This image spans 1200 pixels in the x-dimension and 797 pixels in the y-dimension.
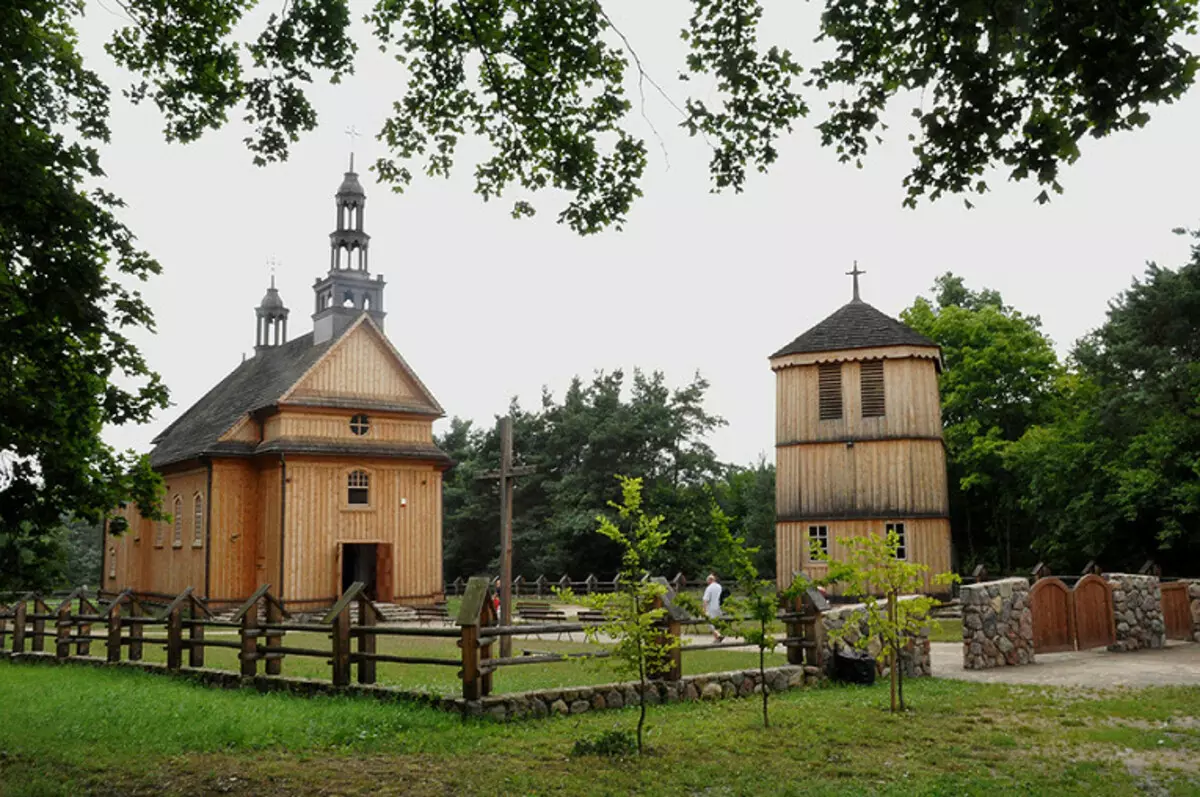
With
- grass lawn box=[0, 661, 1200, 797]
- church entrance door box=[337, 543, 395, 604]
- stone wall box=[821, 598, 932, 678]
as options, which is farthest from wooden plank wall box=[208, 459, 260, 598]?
stone wall box=[821, 598, 932, 678]

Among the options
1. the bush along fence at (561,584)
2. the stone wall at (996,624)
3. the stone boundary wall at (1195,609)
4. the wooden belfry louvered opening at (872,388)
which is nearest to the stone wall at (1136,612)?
the stone boundary wall at (1195,609)

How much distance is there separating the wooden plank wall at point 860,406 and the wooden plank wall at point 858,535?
102 inches

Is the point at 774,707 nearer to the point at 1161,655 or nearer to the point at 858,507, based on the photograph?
the point at 1161,655

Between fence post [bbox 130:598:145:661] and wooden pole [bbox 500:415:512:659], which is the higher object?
wooden pole [bbox 500:415:512:659]

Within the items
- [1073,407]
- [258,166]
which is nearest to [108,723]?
[258,166]

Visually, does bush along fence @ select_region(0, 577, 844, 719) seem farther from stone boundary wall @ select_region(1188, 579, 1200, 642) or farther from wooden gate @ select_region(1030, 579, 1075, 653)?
stone boundary wall @ select_region(1188, 579, 1200, 642)

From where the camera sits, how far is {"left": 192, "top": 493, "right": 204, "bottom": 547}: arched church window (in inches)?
1235

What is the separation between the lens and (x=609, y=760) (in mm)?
8594

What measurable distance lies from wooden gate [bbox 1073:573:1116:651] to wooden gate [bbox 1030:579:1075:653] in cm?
23

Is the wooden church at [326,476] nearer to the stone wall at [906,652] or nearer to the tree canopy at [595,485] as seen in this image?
the tree canopy at [595,485]

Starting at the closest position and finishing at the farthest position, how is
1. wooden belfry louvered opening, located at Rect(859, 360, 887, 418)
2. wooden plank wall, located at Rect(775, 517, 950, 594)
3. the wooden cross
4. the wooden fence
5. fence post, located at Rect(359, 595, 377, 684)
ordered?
the wooden fence < fence post, located at Rect(359, 595, 377, 684) < the wooden cross < wooden plank wall, located at Rect(775, 517, 950, 594) < wooden belfry louvered opening, located at Rect(859, 360, 887, 418)

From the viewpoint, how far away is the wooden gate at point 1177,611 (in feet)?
69.4

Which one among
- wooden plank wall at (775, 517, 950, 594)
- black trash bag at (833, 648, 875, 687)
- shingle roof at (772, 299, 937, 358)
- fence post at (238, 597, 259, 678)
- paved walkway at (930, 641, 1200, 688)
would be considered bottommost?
paved walkway at (930, 641, 1200, 688)

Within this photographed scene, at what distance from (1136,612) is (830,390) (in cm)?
1245
